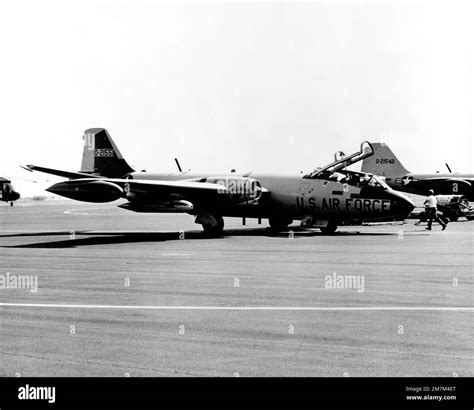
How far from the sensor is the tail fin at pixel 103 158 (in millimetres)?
37438

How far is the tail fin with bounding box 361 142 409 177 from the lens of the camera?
57.5 metres

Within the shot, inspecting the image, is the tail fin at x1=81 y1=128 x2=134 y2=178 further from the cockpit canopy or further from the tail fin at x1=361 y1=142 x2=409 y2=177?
the tail fin at x1=361 y1=142 x2=409 y2=177

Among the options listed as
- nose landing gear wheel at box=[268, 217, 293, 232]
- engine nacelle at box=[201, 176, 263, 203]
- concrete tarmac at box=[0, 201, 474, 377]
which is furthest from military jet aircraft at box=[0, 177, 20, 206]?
concrete tarmac at box=[0, 201, 474, 377]

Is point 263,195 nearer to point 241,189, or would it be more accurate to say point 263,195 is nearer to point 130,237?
point 241,189

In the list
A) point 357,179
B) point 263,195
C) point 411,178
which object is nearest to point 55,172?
point 263,195

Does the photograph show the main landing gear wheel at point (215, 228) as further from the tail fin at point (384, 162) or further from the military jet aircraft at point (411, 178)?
the tail fin at point (384, 162)

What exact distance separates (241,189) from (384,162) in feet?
93.1

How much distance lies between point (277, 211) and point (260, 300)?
19.1m

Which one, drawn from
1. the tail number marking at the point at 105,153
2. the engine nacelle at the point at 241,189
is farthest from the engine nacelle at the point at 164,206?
the tail number marking at the point at 105,153

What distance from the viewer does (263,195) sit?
3269cm

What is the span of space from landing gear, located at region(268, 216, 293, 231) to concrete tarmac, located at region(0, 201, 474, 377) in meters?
9.88

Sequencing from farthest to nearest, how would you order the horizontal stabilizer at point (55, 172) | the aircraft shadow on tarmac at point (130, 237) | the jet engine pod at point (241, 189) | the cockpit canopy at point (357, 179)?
the jet engine pod at point (241, 189) < the cockpit canopy at point (357, 179) < the horizontal stabilizer at point (55, 172) < the aircraft shadow on tarmac at point (130, 237)

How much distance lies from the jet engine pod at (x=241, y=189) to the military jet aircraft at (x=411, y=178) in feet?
73.0
